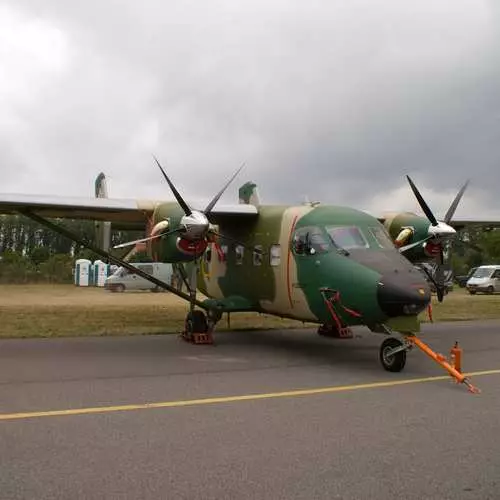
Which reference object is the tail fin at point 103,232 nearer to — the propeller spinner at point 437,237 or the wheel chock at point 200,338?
the wheel chock at point 200,338

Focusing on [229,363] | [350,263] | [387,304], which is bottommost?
[229,363]

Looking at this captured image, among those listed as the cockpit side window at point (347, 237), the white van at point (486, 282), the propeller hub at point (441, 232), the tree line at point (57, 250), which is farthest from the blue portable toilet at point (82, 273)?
the cockpit side window at point (347, 237)

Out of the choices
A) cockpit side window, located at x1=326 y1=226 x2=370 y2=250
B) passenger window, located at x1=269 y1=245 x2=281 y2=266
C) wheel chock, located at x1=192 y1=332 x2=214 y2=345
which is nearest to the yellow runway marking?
cockpit side window, located at x1=326 y1=226 x2=370 y2=250

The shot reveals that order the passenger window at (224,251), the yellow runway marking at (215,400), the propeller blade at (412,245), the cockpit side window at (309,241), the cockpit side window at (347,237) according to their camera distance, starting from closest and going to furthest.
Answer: the yellow runway marking at (215,400)
the cockpit side window at (347,237)
the cockpit side window at (309,241)
the propeller blade at (412,245)
the passenger window at (224,251)

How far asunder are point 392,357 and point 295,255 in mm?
3255

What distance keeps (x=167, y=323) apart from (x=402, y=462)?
1386 centimetres

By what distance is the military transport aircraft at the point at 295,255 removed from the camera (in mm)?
9859

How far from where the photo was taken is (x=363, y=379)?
30.1ft

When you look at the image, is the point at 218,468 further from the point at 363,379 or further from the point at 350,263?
→ the point at 350,263

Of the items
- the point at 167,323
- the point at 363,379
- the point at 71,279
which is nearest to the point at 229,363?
the point at 363,379

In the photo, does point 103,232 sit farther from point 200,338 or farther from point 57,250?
point 57,250

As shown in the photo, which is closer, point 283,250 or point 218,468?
point 218,468

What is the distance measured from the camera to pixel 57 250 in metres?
105

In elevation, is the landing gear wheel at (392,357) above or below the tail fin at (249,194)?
below
